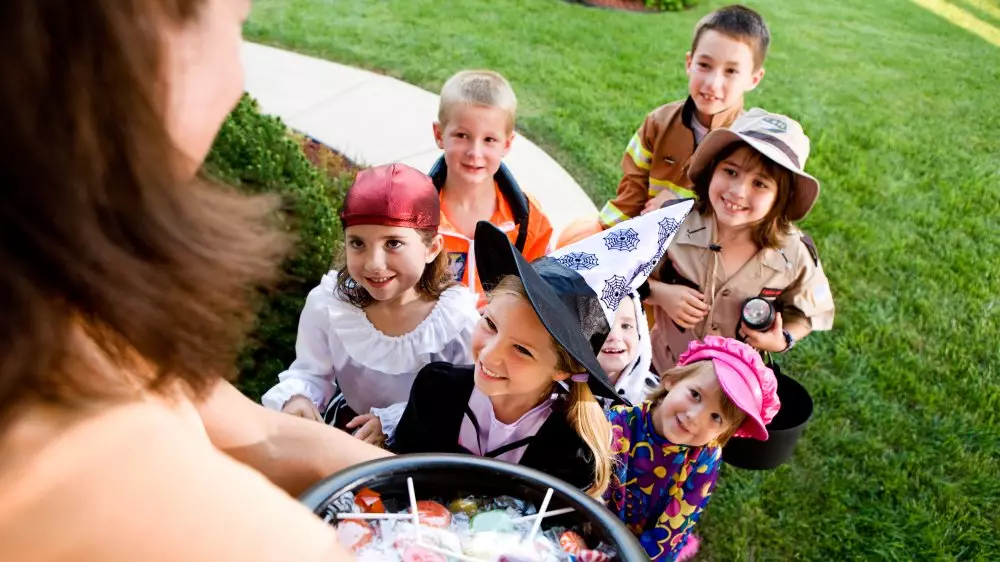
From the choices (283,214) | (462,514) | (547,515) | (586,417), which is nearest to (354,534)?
(462,514)

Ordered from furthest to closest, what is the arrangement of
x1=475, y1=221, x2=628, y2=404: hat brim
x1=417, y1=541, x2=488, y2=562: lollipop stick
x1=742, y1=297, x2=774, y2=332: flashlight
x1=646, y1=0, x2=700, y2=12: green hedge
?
x1=646, y1=0, x2=700, y2=12: green hedge, x1=742, y1=297, x2=774, y2=332: flashlight, x1=475, y1=221, x2=628, y2=404: hat brim, x1=417, y1=541, x2=488, y2=562: lollipop stick

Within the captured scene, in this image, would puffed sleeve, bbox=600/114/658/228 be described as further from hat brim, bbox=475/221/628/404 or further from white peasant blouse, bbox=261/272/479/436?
hat brim, bbox=475/221/628/404

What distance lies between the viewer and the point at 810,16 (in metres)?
9.62

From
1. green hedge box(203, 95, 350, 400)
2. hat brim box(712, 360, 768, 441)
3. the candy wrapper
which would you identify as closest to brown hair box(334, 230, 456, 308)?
green hedge box(203, 95, 350, 400)

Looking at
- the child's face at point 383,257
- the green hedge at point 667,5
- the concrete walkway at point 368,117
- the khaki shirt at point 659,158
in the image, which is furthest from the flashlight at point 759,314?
the green hedge at point 667,5

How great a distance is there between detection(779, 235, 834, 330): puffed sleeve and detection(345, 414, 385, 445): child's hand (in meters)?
1.61

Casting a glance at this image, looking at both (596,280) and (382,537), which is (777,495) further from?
(382,537)

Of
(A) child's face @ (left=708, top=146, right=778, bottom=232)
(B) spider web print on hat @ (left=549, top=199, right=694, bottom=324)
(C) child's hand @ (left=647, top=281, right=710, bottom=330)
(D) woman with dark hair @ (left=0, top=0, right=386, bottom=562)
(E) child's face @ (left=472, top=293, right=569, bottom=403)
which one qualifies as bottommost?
(C) child's hand @ (left=647, top=281, right=710, bottom=330)

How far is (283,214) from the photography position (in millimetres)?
2844

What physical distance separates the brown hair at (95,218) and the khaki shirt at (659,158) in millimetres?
2977

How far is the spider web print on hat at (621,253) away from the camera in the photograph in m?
2.10

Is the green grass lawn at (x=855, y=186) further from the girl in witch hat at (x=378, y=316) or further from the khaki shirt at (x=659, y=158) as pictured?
the girl in witch hat at (x=378, y=316)

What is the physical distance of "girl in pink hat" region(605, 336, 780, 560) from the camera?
2.40m

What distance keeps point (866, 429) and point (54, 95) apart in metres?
3.74
